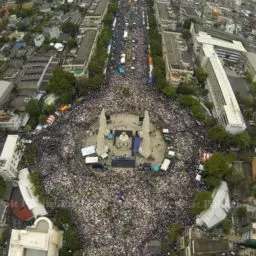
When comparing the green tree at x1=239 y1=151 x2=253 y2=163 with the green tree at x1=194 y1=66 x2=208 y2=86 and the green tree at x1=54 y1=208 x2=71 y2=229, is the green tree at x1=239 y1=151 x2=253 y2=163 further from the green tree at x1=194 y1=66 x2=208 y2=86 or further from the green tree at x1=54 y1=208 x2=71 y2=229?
the green tree at x1=54 y1=208 x2=71 y2=229

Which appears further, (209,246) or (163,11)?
(163,11)

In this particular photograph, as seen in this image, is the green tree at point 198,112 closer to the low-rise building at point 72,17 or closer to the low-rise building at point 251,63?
the low-rise building at point 251,63

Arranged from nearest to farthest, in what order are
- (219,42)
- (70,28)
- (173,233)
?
(173,233), (219,42), (70,28)

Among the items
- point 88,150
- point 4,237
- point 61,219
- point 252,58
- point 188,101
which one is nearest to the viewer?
point 4,237

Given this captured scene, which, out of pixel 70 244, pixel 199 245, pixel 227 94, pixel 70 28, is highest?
pixel 70 28

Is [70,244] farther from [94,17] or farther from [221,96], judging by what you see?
[94,17]

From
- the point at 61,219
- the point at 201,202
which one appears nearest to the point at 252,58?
the point at 201,202

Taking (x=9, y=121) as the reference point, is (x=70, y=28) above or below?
above
